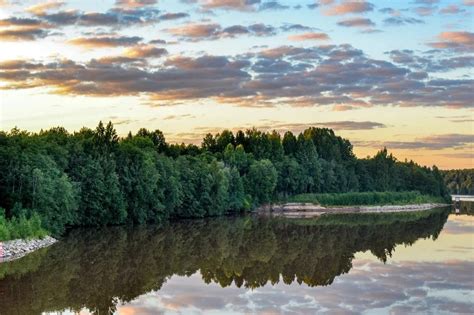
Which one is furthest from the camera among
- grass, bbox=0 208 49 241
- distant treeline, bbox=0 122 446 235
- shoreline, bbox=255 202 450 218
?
shoreline, bbox=255 202 450 218

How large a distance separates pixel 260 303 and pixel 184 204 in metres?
57.5

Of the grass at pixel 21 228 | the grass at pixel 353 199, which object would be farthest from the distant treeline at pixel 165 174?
the grass at pixel 353 199

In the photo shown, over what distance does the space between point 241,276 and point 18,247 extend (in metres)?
14.6

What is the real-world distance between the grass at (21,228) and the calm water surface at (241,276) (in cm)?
173

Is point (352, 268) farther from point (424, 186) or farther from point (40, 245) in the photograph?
point (424, 186)

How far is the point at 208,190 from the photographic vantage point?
278 ft

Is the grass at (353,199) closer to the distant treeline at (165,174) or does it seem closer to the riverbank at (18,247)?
the distant treeline at (165,174)

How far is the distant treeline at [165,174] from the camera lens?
48.7 meters

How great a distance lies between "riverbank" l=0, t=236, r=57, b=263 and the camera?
35.3 metres

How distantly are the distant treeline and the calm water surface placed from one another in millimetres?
5370

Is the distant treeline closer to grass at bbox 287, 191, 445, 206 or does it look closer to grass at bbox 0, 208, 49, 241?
grass at bbox 0, 208, 49, 241

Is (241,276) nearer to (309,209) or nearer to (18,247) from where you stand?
(18,247)

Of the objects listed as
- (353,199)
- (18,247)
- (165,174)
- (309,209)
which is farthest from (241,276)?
(353,199)

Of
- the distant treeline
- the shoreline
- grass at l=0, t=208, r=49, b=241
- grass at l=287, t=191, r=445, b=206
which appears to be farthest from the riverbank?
grass at l=287, t=191, r=445, b=206
